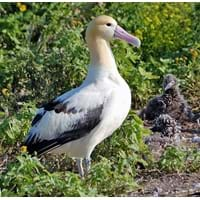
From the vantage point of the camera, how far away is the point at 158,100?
10305 mm

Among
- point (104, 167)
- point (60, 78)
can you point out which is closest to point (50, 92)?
point (60, 78)

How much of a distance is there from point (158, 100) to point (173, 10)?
8.42ft

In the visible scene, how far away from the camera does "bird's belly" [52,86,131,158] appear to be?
27.8 ft

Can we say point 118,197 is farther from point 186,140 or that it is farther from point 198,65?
point 198,65

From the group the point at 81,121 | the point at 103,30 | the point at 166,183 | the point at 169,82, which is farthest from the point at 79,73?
the point at 166,183

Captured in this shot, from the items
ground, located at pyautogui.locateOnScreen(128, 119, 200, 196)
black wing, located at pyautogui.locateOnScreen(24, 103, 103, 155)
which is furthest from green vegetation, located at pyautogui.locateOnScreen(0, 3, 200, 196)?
black wing, located at pyautogui.locateOnScreen(24, 103, 103, 155)

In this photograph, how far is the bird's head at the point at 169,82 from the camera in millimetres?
10320

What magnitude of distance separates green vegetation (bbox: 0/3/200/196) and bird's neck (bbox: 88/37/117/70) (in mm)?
508

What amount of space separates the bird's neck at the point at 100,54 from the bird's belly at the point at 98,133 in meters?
0.43

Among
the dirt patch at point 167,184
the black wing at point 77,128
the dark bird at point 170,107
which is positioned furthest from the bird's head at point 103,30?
the dark bird at point 170,107

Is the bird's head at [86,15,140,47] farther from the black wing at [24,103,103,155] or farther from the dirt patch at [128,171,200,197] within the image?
the dirt patch at [128,171,200,197]

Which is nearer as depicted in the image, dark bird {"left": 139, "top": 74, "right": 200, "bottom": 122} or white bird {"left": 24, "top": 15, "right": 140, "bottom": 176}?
white bird {"left": 24, "top": 15, "right": 140, "bottom": 176}

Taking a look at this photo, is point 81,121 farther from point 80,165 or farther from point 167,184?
point 167,184

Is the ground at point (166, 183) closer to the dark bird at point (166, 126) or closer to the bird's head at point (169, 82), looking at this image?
the dark bird at point (166, 126)
